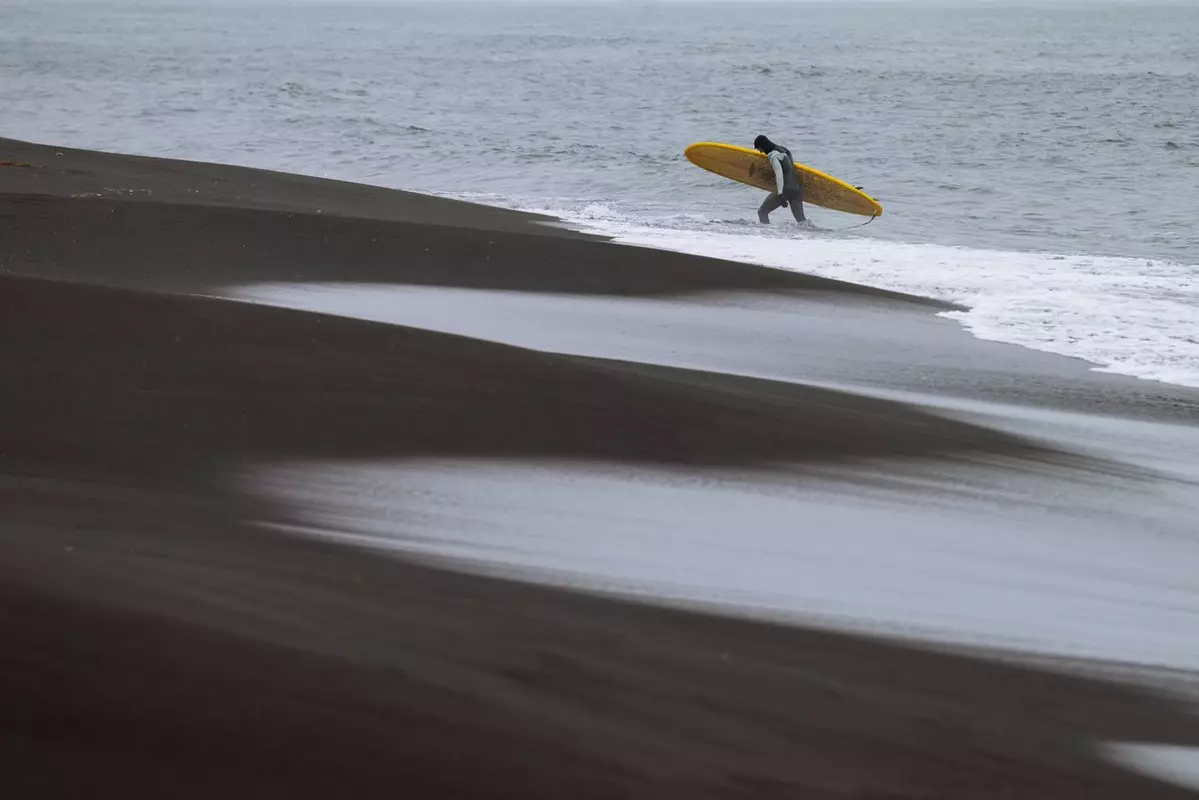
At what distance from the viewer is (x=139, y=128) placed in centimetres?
2889

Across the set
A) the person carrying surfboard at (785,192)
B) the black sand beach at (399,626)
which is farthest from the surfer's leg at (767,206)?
the black sand beach at (399,626)

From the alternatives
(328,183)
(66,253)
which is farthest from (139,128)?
(66,253)

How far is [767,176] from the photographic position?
794 inches

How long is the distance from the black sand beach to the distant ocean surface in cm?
402

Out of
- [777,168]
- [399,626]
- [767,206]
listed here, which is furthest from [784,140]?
[399,626]

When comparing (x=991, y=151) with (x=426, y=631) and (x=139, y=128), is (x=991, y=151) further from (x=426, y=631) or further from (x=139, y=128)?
(x=426, y=631)

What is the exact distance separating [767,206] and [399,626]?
49.2ft

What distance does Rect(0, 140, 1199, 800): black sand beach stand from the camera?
3062mm

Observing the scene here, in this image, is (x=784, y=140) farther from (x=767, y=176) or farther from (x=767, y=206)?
(x=767, y=206)

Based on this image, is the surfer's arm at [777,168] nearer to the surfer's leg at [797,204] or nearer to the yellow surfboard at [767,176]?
the surfer's leg at [797,204]

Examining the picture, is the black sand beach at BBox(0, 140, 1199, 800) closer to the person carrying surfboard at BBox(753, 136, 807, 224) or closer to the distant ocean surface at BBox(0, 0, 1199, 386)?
the distant ocean surface at BBox(0, 0, 1199, 386)

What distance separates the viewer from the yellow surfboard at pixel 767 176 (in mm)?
18781

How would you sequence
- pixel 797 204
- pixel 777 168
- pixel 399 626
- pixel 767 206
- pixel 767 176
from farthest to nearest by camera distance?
pixel 767 176 → pixel 777 168 → pixel 797 204 → pixel 767 206 → pixel 399 626

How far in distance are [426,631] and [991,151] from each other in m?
29.3
